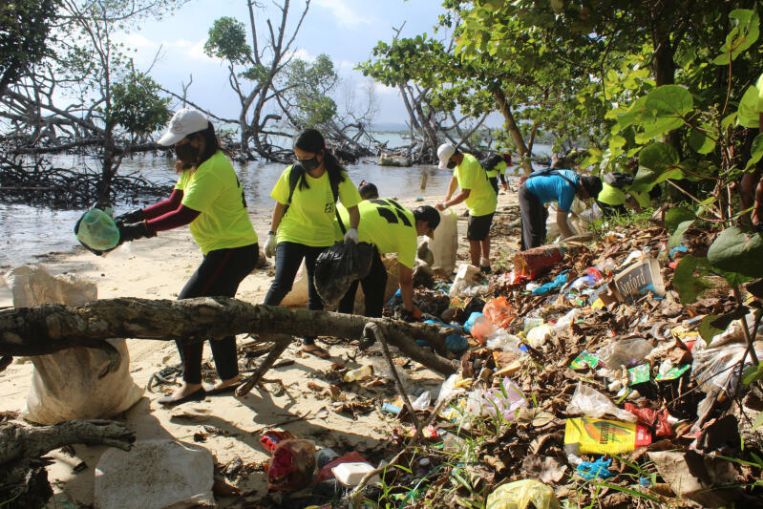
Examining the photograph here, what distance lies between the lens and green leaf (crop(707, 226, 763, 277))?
92 cm

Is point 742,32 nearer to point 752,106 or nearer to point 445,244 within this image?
point 752,106

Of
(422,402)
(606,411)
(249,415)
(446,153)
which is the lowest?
(249,415)

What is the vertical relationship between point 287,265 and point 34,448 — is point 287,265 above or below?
above

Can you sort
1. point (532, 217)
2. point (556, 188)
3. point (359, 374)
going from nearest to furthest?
point (359, 374) → point (556, 188) → point (532, 217)

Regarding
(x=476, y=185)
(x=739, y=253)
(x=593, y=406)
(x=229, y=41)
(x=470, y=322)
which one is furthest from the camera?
(x=229, y=41)

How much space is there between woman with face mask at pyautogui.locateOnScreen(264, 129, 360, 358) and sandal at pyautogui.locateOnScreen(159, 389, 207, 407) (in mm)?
788

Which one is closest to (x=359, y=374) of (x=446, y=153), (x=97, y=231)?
(x=97, y=231)

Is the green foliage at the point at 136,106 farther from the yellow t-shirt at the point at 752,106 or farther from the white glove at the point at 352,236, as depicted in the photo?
the yellow t-shirt at the point at 752,106

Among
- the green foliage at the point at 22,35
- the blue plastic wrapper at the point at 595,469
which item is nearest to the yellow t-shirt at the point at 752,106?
the blue plastic wrapper at the point at 595,469

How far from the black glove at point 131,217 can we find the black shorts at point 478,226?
375cm

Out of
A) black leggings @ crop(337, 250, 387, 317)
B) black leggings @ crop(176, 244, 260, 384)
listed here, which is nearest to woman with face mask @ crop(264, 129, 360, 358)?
black leggings @ crop(337, 250, 387, 317)

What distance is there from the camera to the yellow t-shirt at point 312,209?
12.2 ft

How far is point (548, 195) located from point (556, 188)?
0.34 feet

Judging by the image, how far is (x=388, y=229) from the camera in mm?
3969
